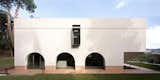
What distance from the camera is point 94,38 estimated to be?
82.7ft

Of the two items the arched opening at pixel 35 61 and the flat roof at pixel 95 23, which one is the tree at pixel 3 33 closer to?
the arched opening at pixel 35 61

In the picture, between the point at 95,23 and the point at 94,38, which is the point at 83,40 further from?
the point at 95,23

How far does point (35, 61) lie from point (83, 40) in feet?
17.3

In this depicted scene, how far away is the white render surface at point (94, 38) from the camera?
25250 mm

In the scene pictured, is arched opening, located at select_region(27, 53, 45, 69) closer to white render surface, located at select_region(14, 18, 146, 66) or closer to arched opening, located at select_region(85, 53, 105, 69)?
white render surface, located at select_region(14, 18, 146, 66)

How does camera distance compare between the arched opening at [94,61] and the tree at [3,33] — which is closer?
the arched opening at [94,61]

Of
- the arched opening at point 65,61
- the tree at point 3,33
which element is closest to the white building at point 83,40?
the arched opening at point 65,61

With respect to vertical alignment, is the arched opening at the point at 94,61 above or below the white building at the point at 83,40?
below

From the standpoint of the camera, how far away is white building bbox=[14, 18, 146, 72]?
82.8 ft

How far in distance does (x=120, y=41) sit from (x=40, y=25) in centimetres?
772

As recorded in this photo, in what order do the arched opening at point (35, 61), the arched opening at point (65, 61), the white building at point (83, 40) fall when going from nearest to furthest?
1. the white building at point (83, 40)
2. the arched opening at point (35, 61)
3. the arched opening at point (65, 61)

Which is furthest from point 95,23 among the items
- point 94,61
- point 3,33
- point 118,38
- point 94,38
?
point 3,33

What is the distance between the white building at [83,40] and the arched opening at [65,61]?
41.3 inches

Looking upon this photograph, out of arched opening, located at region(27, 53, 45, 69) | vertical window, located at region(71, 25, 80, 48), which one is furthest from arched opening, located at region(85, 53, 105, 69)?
arched opening, located at region(27, 53, 45, 69)
